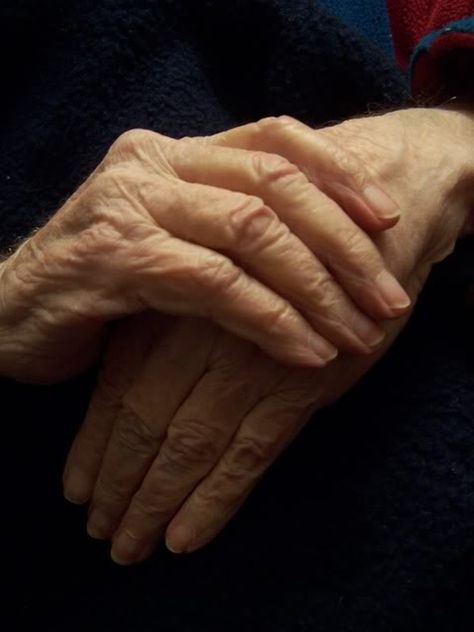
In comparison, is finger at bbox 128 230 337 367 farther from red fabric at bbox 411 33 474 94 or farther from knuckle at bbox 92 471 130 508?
red fabric at bbox 411 33 474 94

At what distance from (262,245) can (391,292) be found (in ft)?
0.34

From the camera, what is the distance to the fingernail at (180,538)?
2.20 feet

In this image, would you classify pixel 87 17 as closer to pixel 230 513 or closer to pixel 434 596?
pixel 230 513

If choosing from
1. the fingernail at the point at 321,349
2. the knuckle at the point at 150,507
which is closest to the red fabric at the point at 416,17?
the fingernail at the point at 321,349

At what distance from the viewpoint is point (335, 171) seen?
0.59 meters

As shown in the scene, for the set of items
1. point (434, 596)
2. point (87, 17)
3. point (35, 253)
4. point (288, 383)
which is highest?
point (87, 17)

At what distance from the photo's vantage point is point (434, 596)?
687mm

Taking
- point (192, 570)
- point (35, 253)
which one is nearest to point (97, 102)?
point (35, 253)

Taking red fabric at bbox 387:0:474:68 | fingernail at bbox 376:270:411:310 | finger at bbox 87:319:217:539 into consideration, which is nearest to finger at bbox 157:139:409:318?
fingernail at bbox 376:270:411:310

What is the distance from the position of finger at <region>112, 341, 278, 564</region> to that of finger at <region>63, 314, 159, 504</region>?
56 millimetres

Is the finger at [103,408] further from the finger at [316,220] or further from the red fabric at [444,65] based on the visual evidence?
the red fabric at [444,65]

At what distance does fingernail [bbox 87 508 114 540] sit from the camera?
0.72m

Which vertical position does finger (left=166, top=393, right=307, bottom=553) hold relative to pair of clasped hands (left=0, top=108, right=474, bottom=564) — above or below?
below

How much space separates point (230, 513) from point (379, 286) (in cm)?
23
